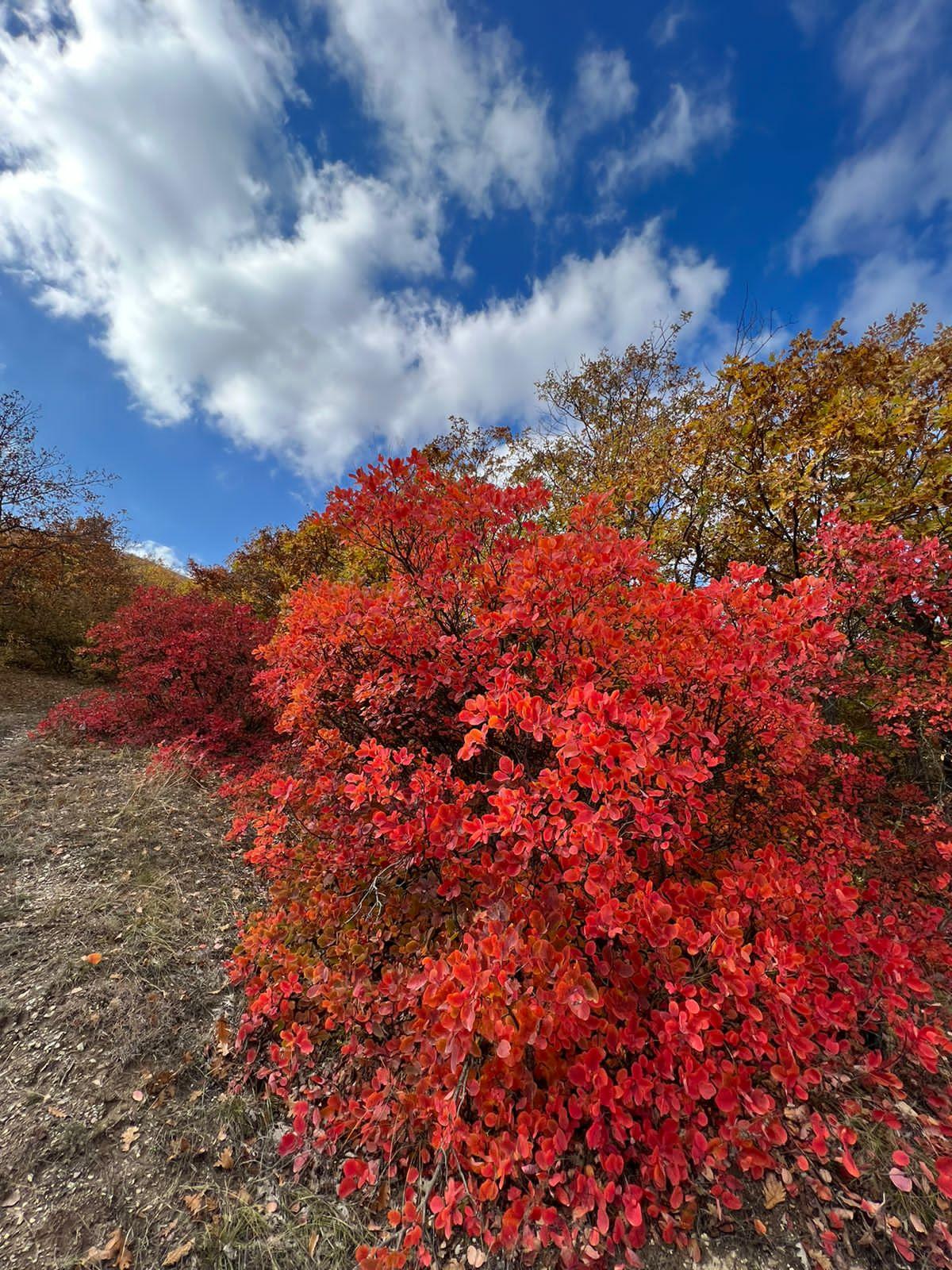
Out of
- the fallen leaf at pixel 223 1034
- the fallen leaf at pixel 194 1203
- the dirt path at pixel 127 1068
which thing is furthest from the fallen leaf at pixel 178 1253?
the fallen leaf at pixel 223 1034

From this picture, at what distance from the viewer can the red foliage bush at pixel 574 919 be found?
2199mm

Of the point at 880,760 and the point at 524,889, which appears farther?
the point at 880,760

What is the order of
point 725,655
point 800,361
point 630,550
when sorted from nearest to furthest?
point 725,655 → point 630,550 → point 800,361

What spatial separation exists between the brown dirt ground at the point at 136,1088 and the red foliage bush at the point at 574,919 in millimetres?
199

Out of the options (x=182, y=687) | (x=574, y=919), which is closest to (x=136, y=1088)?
(x=574, y=919)

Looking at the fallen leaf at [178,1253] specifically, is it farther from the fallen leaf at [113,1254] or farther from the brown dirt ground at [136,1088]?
the fallen leaf at [113,1254]

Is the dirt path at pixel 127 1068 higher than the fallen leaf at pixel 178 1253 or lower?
higher

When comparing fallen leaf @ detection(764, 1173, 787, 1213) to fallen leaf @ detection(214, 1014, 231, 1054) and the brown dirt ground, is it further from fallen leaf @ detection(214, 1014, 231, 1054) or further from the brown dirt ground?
fallen leaf @ detection(214, 1014, 231, 1054)

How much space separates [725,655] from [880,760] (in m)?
4.42

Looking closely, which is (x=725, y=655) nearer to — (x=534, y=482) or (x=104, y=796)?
(x=534, y=482)

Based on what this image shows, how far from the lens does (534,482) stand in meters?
3.22

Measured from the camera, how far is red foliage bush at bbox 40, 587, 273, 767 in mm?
7211

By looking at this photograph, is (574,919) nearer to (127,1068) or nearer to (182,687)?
(127,1068)

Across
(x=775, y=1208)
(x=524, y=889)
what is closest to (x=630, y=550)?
(x=524, y=889)
